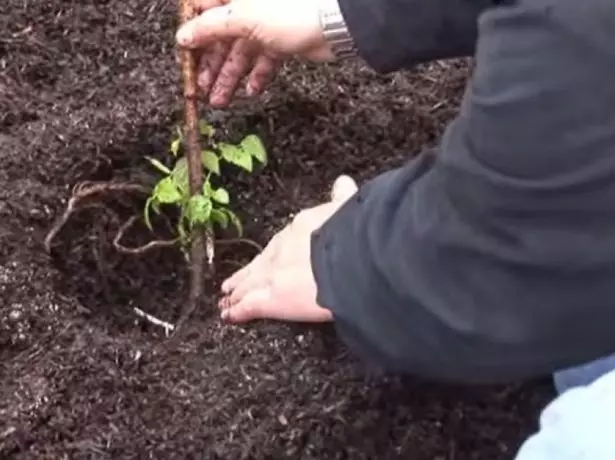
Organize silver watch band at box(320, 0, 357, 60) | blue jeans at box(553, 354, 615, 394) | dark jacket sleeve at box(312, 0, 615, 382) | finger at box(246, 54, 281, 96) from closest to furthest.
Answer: dark jacket sleeve at box(312, 0, 615, 382) → blue jeans at box(553, 354, 615, 394) → silver watch band at box(320, 0, 357, 60) → finger at box(246, 54, 281, 96)

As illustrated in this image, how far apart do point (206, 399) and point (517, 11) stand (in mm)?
611

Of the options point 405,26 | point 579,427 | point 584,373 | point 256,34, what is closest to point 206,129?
point 256,34

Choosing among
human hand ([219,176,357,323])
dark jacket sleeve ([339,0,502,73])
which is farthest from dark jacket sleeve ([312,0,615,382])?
dark jacket sleeve ([339,0,502,73])

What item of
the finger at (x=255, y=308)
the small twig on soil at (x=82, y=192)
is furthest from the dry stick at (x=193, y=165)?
the finger at (x=255, y=308)

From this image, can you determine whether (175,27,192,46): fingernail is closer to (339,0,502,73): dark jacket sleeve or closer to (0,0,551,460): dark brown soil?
(339,0,502,73): dark jacket sleeve

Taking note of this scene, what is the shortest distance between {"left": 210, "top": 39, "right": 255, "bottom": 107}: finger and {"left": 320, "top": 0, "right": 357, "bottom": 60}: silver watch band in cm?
11

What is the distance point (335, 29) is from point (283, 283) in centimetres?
→ 29

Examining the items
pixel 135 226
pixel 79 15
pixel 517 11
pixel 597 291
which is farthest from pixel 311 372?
pixel 79 15

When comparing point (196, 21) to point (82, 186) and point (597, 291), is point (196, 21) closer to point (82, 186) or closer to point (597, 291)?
point (82, 186)

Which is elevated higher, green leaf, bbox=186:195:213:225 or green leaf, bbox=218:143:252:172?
green leaf, bbox=218:143:252:172

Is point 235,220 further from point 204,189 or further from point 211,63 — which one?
point 211,63

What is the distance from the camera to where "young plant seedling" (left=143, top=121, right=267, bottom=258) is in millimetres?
1562

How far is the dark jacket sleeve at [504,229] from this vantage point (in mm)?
1053

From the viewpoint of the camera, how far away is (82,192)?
1.62 m
